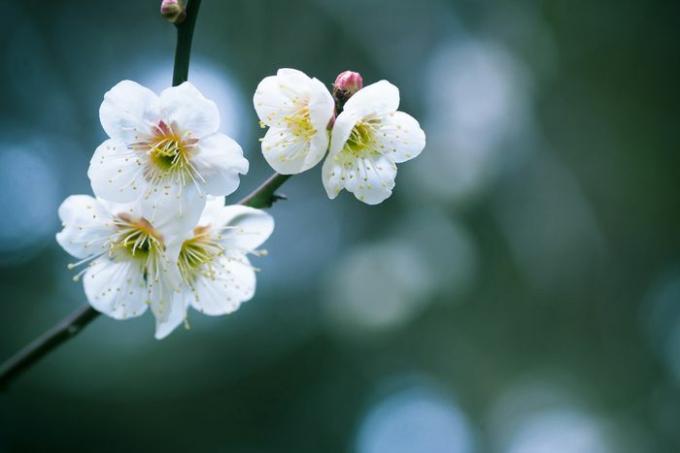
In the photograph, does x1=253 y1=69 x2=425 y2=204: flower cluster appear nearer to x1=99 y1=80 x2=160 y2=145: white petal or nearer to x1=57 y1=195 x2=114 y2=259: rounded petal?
x1=99 y1=80 x2=160 y2=145: white petal

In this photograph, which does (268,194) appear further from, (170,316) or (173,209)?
(170,316)

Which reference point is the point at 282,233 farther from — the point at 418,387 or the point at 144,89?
the point at 144,89

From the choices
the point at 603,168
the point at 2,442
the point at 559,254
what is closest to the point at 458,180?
the point at 559,254

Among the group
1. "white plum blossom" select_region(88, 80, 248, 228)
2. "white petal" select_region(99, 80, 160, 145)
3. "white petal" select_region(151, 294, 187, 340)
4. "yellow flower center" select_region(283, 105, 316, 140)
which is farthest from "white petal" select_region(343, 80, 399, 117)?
"white petal" select_region(151, 294, 187, 340)

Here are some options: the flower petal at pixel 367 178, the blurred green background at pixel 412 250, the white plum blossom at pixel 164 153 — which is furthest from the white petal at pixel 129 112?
the blurred green background at pixel 412 250

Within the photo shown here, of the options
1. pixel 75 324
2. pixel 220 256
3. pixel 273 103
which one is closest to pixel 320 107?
pixel 273 103

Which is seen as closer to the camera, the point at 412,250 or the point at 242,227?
the point at 242,227
